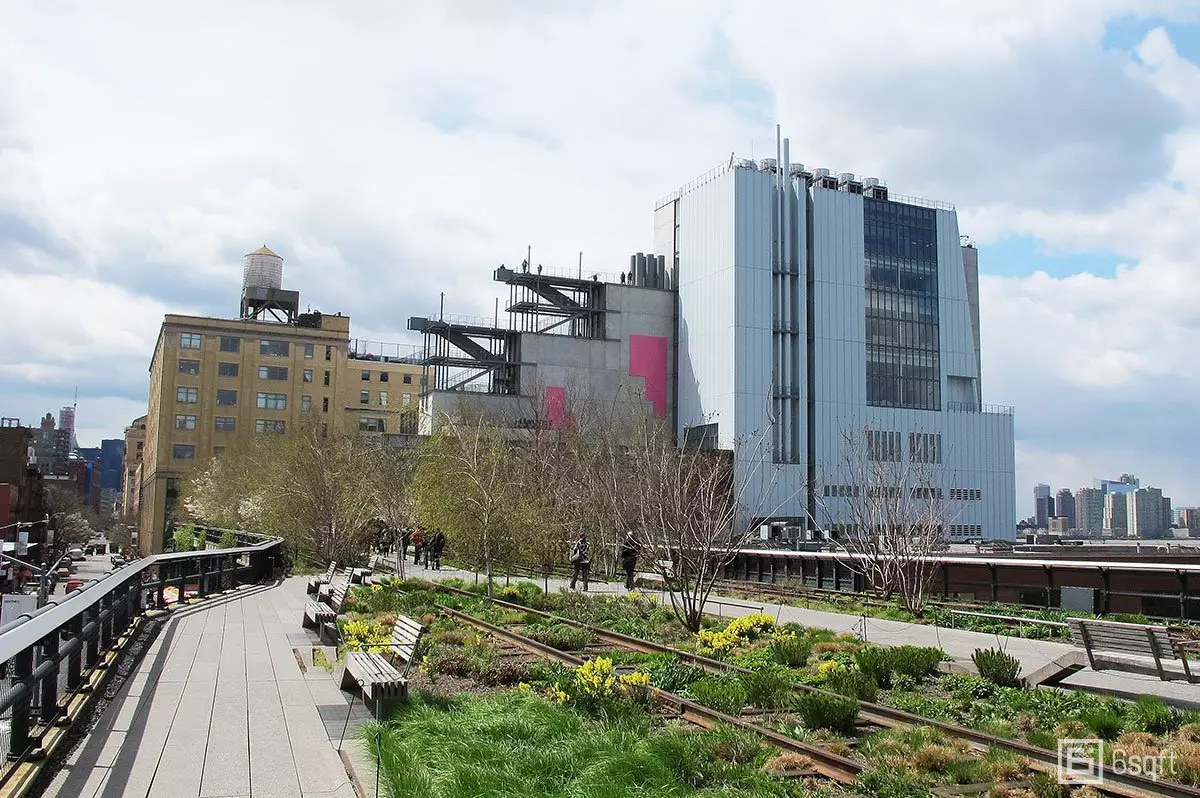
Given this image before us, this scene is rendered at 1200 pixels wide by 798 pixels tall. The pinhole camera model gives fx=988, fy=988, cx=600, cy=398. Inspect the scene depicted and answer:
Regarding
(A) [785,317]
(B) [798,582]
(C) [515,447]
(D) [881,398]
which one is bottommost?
(B) [798,582]

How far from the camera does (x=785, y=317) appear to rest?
80.9 metres

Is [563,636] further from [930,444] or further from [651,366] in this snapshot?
[930,444]

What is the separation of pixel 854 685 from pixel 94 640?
9.23 metres

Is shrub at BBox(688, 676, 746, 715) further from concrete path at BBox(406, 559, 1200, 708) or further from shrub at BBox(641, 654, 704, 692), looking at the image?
concrete path at BBox(406, 559, 1200, 708)

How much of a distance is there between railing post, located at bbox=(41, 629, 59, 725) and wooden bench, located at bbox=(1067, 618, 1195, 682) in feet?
38.5

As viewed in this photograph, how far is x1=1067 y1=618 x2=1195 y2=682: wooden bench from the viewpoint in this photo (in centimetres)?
1238

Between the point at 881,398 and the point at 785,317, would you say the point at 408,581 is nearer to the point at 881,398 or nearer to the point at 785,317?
the point at 785,317

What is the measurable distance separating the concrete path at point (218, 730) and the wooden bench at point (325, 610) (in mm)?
659

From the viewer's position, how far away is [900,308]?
87688 mm

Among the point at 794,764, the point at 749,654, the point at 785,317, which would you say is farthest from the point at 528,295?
the point at 794,764

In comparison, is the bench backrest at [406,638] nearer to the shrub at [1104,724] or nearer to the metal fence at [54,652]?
the metal fence at [54,652]

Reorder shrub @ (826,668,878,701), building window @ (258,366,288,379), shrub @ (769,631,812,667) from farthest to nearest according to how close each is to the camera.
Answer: building window @ (258,366,288,379), shrub @ (769,631,812,667), shrub @ (826,668,878,701)

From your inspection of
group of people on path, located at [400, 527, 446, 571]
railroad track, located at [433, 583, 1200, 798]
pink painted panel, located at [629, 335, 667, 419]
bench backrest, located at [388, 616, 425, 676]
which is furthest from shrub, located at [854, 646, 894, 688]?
pink painted panel, located at [629, 335, 667, 419]

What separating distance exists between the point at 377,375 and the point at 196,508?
4955 centimetres
